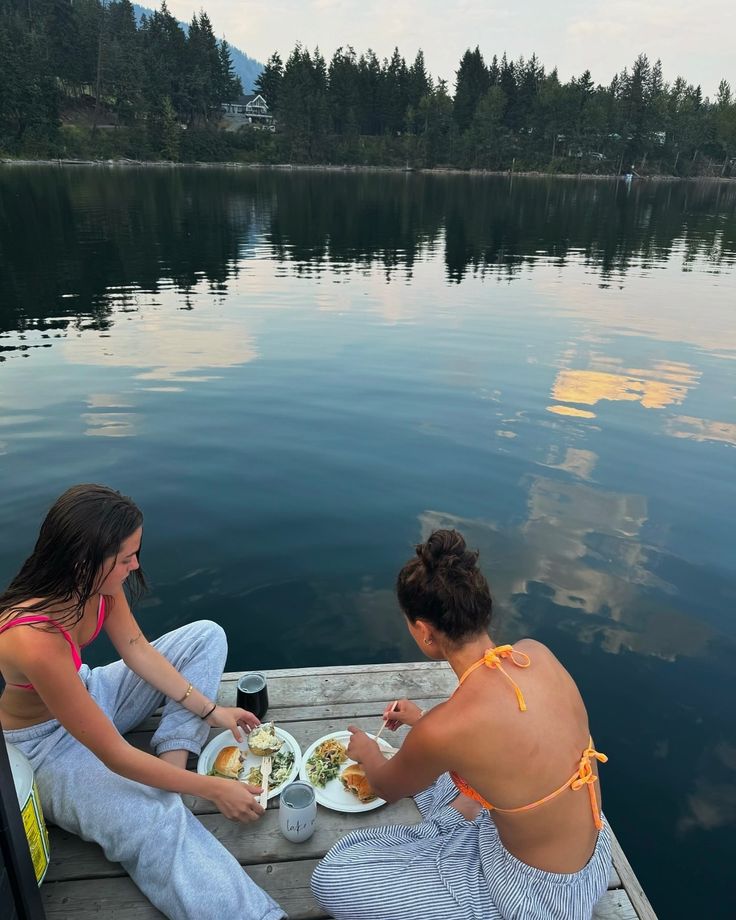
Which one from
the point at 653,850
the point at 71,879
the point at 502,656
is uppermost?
the point at 502,656

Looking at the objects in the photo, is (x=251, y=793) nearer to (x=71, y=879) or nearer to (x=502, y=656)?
(x=71, y=879)

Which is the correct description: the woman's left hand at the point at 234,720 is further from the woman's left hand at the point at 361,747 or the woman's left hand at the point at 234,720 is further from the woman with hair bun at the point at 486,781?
the woman with hair bun at the point at 486,781

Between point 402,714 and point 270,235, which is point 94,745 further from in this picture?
point 270,235

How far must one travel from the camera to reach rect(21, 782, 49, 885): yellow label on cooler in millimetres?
2443

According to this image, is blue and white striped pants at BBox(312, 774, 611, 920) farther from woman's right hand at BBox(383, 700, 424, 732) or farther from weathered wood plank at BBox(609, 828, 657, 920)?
woman's right hand at BBox(383, 700, 424, 732)

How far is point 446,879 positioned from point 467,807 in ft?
1.29

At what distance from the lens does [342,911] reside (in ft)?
8.48

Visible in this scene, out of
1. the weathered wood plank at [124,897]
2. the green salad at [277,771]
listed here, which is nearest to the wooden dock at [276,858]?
the weathered wood plank at [124,897]

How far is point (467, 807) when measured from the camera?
9.55 feet

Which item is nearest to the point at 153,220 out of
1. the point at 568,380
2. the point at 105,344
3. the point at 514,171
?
the point at 105,344

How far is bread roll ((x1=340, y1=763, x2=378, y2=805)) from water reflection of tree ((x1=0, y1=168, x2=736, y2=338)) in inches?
600

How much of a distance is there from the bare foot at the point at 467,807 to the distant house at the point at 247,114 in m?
132

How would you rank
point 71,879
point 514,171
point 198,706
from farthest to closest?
point 514,171 → point 198,706 → point 71,879

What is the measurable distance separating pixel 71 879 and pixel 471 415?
8.88 m
